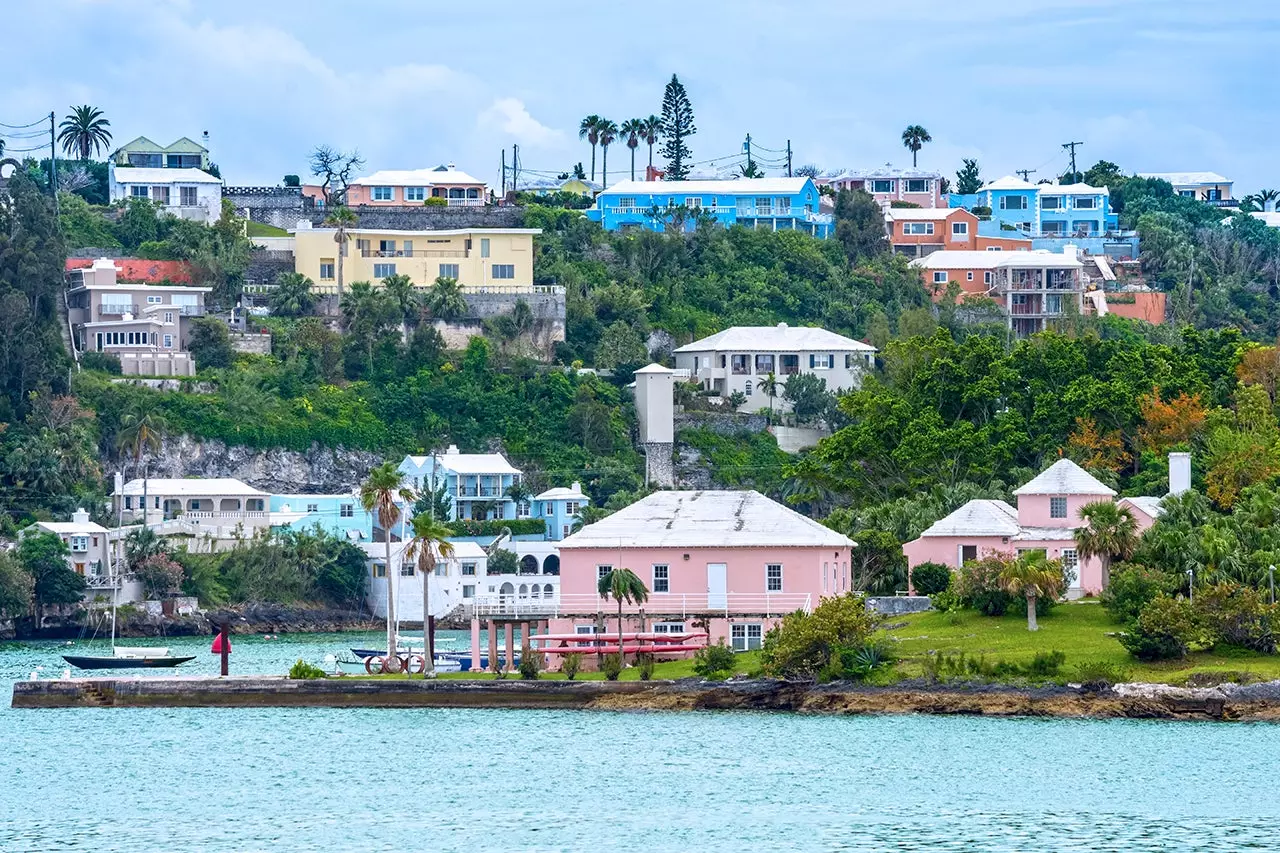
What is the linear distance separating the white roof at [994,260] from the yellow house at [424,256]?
25230 mm

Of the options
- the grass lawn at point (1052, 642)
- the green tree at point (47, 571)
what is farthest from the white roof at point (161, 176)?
the grass lawn at point (1052, 642)

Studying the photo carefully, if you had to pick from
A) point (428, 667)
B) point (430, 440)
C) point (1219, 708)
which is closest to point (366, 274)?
point (430, 440)

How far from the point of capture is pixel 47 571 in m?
111

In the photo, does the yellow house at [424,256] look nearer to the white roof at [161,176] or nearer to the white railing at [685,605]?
the white roof at [161,176]

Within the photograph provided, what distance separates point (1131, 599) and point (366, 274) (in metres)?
70.4

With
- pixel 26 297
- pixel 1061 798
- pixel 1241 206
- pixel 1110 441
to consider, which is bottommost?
pixel 1061 798

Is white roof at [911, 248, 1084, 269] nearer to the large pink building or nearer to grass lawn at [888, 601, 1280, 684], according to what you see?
the large pink building

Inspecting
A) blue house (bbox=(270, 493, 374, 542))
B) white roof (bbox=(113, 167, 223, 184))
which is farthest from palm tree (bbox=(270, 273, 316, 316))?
blue house (bbox=(270, 493, 374, 542))

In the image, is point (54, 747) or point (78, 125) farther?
point (78, 125)

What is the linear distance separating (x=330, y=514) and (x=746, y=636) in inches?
1886

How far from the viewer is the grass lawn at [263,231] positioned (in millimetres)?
146500

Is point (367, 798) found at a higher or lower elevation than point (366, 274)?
lower

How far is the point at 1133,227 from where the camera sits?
171875 millimetres

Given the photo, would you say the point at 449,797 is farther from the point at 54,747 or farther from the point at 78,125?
the point at 78,125
